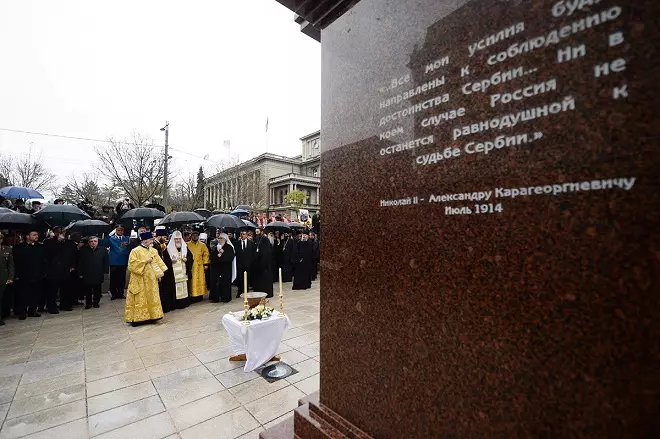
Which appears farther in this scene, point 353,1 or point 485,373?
point 353,1

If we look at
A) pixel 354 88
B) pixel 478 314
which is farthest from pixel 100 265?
pixel 478 314

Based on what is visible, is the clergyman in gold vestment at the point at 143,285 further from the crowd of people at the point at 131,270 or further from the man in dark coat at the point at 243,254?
the man in dark coat at the point at 243,254

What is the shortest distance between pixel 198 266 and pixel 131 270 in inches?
94.8

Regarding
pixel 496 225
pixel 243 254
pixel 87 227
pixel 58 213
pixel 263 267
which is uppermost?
pixel 58 213

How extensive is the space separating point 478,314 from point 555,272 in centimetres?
36

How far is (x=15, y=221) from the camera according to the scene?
7.12 metres

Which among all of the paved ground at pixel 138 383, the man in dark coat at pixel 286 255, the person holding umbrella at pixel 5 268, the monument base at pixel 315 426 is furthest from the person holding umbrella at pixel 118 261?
the monument base at pixel 315 426

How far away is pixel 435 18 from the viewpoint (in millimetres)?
1567

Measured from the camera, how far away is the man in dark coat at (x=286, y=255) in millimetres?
11345

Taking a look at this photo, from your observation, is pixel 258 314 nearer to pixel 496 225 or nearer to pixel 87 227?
pixel 496 225

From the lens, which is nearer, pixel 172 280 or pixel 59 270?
pixel 59 270

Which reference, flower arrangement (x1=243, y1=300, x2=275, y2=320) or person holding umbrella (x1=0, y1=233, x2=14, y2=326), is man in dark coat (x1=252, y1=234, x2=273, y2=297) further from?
person holding umbrella (x1=0, y1=233, x2=14, y2=326)

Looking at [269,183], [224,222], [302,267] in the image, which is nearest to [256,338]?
[224,222]

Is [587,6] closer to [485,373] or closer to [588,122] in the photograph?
[588,122]
